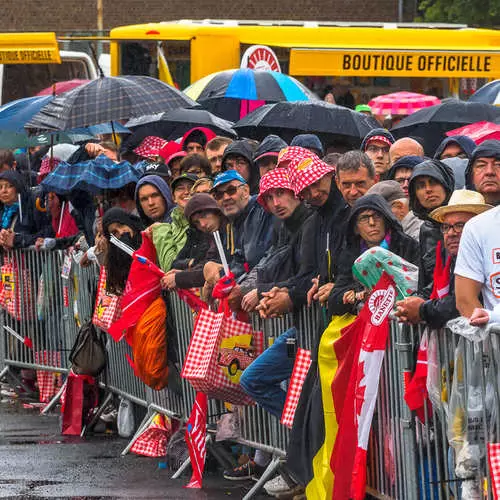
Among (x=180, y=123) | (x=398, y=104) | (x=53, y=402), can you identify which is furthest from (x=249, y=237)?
(x=398, y=104)

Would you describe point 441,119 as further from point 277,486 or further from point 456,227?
point 456,227

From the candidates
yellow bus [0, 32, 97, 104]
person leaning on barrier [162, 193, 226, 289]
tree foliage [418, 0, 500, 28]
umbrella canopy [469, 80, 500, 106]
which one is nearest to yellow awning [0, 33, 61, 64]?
yellow bus [0, 32, 97, 104]

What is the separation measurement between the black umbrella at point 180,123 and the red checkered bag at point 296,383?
5402 mm

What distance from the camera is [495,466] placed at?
623 cm

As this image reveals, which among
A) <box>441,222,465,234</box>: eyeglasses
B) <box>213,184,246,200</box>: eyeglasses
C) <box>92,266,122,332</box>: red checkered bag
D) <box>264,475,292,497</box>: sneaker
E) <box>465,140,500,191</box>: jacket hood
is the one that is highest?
<box>465,140,500,191</box>: jacket hood

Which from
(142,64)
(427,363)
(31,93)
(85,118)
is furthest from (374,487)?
(31,93)

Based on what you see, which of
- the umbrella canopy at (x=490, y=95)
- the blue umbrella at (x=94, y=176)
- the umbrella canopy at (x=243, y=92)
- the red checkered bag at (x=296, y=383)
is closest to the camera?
the red checkered bag at (x=296, y=383)

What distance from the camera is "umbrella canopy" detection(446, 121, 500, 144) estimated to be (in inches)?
438

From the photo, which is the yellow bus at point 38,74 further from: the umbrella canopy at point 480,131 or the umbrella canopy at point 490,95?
the umbrella canopy at point 480,131

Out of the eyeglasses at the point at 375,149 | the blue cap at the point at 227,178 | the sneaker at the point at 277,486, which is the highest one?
the eyeglasses at the point at 375,149

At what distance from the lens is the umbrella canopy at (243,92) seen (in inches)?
603

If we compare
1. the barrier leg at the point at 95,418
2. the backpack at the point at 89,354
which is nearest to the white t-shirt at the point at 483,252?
the backpack at the point at 89,354

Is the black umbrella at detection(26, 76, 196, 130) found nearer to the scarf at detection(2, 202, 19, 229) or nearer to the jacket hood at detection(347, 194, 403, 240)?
the scarf at detection(2, 202, 19, 229)

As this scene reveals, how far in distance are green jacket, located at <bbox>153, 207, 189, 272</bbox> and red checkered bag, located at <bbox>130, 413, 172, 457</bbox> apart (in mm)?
1182
